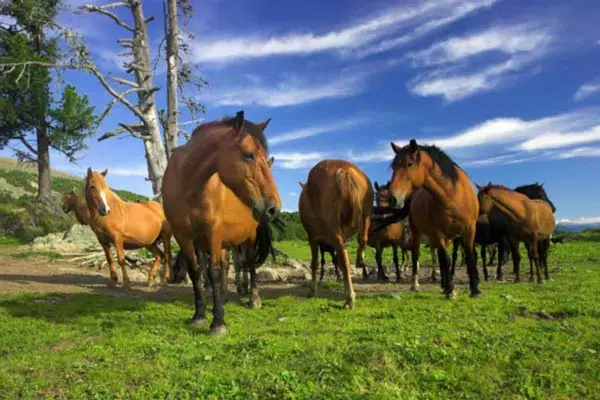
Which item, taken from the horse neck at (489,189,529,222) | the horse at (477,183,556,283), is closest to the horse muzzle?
the horse at (477,183,556,283)

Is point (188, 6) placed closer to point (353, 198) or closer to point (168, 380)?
point (353, 198)

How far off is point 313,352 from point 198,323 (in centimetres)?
252

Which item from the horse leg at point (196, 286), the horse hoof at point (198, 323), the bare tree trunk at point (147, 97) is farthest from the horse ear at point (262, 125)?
the bare tree trunk at point (147, 97)

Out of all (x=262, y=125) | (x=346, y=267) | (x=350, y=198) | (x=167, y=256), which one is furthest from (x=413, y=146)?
(x=167, y=256)

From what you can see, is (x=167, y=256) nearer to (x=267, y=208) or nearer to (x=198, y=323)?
(x=198, y=323)

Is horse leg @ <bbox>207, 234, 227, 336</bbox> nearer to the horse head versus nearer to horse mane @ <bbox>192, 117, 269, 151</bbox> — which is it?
horse mane @ <bbox>192, 117, 269, 151</bbox>

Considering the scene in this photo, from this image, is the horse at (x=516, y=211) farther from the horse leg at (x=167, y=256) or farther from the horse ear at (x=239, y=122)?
the horse leg at (x=167, y=256)

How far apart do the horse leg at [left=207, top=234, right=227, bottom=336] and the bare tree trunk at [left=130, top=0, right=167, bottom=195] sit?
9311 millimetres

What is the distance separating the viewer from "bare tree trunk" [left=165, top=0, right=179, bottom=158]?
15094 mm

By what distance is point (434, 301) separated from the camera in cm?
852

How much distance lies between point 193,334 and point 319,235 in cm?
341

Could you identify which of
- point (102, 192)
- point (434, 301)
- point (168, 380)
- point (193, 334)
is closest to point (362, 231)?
point (434, 301)

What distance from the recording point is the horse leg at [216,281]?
6.22m

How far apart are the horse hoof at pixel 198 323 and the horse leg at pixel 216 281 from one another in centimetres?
46
